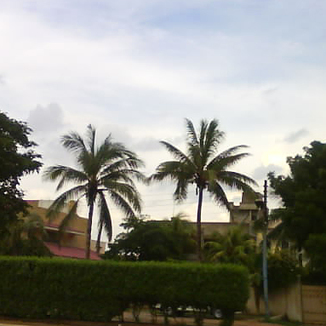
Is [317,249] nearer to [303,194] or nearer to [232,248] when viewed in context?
[303,194]

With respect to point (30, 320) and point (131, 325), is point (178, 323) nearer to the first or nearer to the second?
point (131, 325)

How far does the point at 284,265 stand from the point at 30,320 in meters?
14.7

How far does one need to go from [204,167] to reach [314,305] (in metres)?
9.50

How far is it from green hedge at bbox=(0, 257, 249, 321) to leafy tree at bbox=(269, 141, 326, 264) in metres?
7.71

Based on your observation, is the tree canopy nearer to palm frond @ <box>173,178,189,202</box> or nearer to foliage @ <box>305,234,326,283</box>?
foliage @ <box>305,234,326,283</box>

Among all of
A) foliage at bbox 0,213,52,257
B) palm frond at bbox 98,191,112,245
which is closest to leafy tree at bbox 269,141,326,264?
palm frond at bbox 98,191,112,245

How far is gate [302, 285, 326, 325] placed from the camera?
2952 centimetres

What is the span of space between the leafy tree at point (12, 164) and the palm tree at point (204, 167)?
7.40 metres

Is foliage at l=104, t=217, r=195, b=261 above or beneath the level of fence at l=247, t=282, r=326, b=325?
above

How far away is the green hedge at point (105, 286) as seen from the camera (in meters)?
21.8

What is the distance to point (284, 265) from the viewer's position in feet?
102

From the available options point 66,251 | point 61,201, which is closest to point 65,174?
point 61,201

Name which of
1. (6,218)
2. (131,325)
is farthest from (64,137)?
(131,325)

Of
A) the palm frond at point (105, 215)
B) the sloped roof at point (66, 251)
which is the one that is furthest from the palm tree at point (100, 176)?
the sloped roof at point (66, 251)
